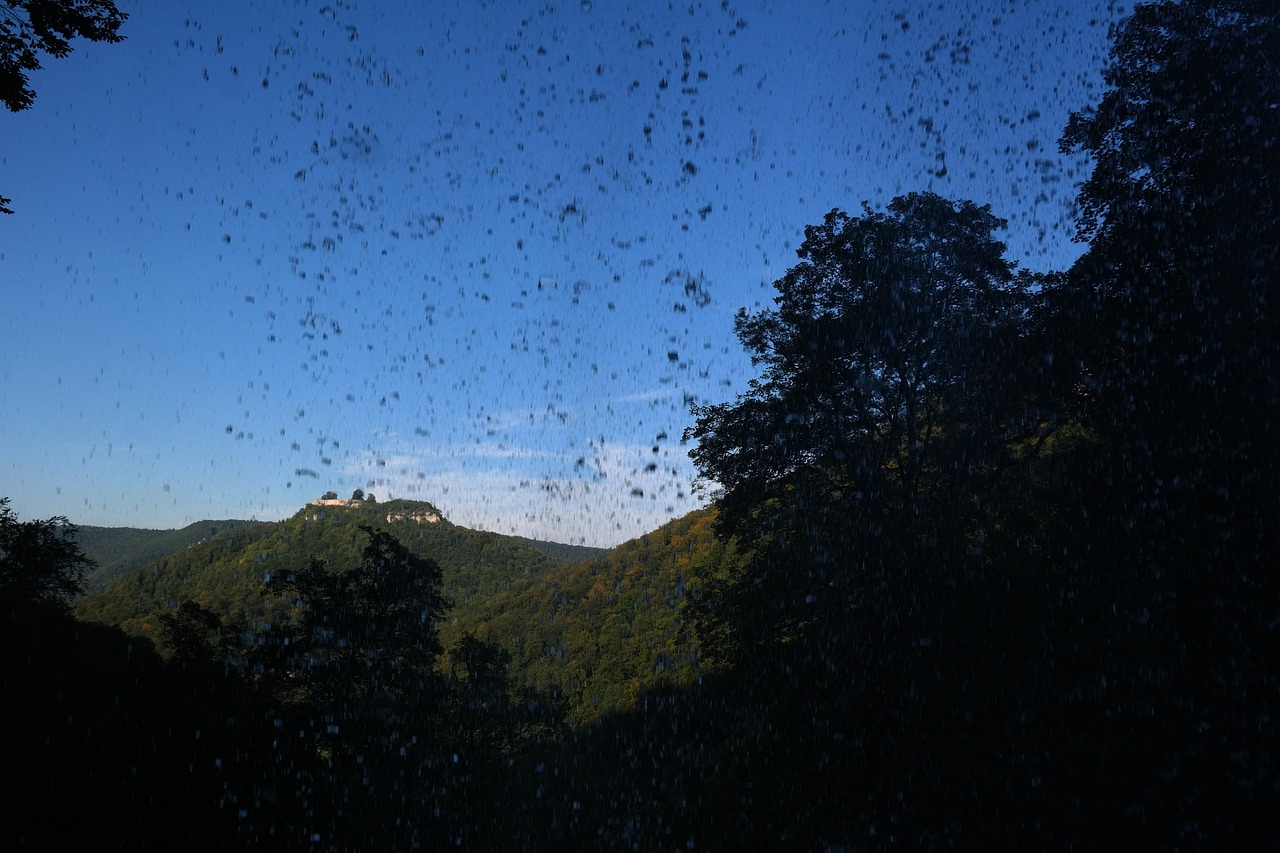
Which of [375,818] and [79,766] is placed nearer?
[79,766]

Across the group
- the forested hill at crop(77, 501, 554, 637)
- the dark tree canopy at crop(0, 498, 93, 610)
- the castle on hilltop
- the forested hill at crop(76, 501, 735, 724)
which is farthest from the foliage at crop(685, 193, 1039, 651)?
the castle on hilltop

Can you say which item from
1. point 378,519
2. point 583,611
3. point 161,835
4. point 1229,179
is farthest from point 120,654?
point 378,519

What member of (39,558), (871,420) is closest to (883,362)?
(871,420)

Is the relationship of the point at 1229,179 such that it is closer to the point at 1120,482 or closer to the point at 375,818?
the point at 1120,482

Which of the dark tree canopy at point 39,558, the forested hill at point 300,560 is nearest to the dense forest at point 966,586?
the dark tree canopy at point 39,558

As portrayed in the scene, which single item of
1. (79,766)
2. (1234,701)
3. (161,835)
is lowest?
(161,835)

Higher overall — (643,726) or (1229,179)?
(1229,179)

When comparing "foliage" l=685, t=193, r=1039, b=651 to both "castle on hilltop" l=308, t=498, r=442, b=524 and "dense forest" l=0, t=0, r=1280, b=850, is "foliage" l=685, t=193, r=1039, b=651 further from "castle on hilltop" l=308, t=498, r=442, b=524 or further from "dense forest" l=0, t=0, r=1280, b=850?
"castle on hilltop" l=308, t=498, r=442, b=524

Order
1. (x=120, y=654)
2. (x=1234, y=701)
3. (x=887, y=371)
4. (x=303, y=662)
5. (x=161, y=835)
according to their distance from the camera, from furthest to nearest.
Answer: (x=303, y=662)
(x=120, y=654)
(x=887, y=371)
(x=161, y=835)
(x=1234, y=701)
